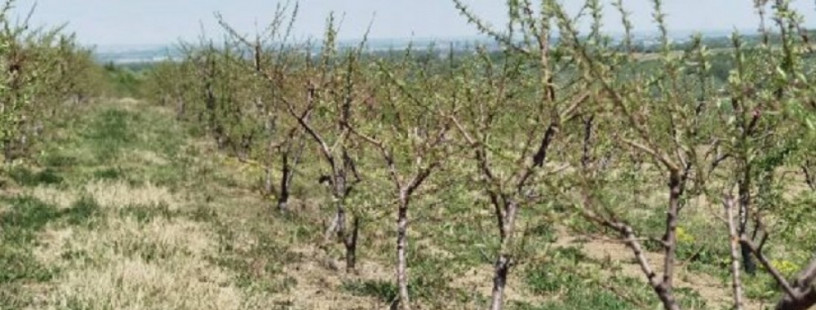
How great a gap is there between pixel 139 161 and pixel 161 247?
506 inches

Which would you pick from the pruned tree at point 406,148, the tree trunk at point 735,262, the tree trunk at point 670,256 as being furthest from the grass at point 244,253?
the tree trunk at point 735,262

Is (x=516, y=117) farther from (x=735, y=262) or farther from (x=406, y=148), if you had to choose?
(x=735, y=262)

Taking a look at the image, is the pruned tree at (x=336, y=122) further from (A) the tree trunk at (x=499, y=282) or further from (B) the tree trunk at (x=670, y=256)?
(B) the tree trunk at (x=670, y=256)

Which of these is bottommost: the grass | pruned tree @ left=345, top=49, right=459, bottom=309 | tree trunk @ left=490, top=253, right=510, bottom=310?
the grass

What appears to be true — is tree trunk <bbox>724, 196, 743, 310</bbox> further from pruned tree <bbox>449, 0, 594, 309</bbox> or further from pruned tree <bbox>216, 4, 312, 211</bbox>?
pruned tree <bbox>216, 4, 312, 211</bbox>

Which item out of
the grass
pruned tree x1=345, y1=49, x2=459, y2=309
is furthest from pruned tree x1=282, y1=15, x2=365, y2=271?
pruned tree x1=345, y1=49, x2=459, y2=309

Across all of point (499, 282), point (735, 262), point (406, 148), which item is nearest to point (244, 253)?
point (406, 148)

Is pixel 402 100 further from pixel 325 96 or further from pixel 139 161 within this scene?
pixel 139 161

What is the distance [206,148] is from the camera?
32812mm

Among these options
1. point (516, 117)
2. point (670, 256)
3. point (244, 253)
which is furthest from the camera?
point (244, 253)

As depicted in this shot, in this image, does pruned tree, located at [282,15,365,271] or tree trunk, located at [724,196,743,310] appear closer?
tree trunk, located at [724,196,743,310]

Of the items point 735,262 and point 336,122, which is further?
point 336,122

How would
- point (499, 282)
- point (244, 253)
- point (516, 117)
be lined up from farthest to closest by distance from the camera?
point (244, 253)
point (516, 117)
point (499, 282)

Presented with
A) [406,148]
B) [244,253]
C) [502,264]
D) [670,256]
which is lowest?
[244,253]
